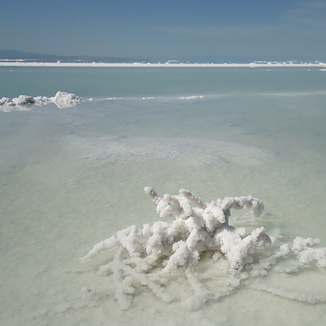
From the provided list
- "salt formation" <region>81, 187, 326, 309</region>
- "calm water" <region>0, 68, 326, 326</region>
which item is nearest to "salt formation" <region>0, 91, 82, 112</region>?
"calm water" <region>0, 68, 326, 326</region>

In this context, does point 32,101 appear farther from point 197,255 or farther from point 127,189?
point 197,255

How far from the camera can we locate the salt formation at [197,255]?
219 centimetres

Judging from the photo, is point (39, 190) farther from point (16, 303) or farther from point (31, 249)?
point (16, 303)

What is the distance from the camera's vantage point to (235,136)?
22.8 feet

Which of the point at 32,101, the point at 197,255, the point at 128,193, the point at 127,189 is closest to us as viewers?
the point at 197,255

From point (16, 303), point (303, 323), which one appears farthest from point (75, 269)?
point (303, 323)

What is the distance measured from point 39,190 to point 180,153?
2210 millimetres

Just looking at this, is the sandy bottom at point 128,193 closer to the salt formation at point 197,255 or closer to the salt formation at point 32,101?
the salt formation at point 197,255

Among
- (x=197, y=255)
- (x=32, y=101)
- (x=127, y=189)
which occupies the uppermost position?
(x=197, y=255)

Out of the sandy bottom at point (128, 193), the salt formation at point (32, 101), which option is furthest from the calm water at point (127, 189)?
the salt formation at point (32, 101)

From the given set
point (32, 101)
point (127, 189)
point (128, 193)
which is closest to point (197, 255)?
point (128, 193)

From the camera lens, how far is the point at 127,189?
3.97 m

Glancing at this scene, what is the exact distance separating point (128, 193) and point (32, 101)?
29.8 feet

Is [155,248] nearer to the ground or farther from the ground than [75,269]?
farther from the ground
